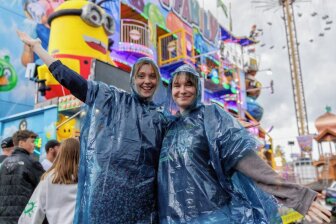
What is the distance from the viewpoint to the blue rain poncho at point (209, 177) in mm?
1732

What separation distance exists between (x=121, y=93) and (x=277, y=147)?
36.6 m

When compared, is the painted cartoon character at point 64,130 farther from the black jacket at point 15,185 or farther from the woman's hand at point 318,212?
the woman's hand at point 318,212

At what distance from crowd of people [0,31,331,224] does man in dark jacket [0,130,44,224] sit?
1625 millimetres

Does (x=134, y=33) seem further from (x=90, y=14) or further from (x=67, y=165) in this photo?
(x=67, y=165)

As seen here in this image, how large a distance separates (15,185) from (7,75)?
7178mm

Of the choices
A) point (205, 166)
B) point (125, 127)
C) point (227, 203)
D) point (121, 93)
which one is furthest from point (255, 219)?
point (121, 93)

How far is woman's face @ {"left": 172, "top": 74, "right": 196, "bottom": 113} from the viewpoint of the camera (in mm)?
2012

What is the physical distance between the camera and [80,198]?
1917 millimetres

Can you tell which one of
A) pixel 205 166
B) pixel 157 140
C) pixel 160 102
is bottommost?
pixel 205 166

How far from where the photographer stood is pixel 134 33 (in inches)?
461

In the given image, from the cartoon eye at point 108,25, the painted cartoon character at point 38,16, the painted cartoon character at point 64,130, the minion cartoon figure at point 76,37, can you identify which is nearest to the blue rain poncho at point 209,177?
the painted cartoon character at point 64,130

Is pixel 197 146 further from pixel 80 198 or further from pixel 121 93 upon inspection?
pixel 80 198

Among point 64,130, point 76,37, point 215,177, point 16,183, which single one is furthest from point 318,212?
point 76,37

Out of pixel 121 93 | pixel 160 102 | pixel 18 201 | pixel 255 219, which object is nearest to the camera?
pixel 255 219
